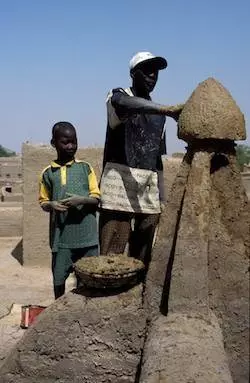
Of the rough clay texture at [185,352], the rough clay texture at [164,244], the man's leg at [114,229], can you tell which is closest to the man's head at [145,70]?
the rough clay texture at [164,244]

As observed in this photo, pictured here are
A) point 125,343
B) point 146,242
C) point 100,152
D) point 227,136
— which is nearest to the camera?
point 227,136

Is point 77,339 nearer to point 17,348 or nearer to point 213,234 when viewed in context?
point 17,348

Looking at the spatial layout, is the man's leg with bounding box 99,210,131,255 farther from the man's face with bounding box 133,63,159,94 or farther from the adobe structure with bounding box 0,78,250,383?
the man's face with bounding box 133,63,159,94

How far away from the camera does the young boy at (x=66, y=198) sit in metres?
3.78

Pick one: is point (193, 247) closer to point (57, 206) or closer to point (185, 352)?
point (185, 352)

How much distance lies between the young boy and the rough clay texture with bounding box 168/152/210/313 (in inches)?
39.7

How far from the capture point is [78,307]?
10.3 ft

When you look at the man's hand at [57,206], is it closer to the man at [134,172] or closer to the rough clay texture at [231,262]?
the man at [134,172]

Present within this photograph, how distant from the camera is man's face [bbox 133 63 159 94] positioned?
340 cm

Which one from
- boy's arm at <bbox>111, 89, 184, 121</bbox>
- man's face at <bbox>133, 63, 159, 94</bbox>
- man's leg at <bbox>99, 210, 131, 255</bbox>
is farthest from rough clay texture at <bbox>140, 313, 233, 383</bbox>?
man's face at <bbox>133, 63, 159, 94</bbox>

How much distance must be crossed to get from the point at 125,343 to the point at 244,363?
2.22 feet

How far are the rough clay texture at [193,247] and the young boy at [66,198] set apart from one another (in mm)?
1008

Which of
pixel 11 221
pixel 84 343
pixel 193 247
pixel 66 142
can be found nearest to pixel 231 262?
pixel 193 247

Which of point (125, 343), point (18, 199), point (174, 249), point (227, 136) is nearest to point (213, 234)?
point (174, 249)
